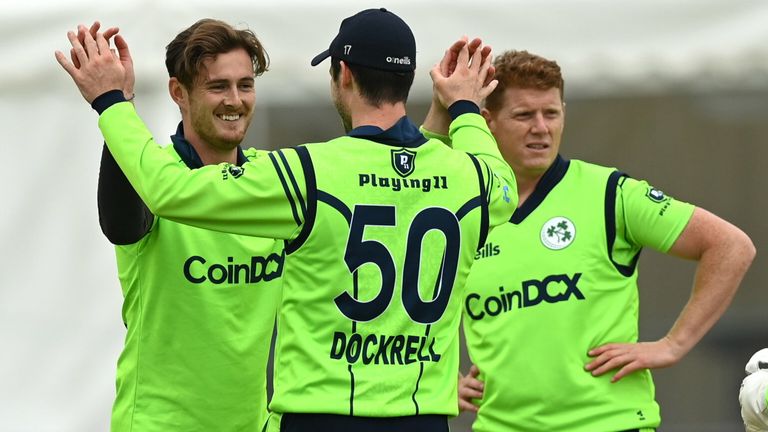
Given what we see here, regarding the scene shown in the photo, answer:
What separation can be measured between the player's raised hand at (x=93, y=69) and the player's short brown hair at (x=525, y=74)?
1665 mm

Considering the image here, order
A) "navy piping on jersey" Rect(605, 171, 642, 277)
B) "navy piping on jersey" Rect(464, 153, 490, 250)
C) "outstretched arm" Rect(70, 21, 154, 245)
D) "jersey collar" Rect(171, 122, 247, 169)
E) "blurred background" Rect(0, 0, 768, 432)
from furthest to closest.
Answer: "blurred background" Rect(0, 0, 768, 432), "navy piping on jersey" Rect(605, 171, 642, 277), "jersey collar" Rect(171, 122, 247, 169), "outstretched arm" Rect(70, 21, 154, 245), "navy piping on jersey" Rect(464, 153, 490, 250)

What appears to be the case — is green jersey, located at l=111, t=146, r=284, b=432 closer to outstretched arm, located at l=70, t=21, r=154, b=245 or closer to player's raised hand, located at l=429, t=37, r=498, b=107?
outstretched arm, located at l=70, t=21, r=154, b=245

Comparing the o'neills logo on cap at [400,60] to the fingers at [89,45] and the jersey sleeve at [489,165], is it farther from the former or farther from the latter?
the fingers at [89,45]

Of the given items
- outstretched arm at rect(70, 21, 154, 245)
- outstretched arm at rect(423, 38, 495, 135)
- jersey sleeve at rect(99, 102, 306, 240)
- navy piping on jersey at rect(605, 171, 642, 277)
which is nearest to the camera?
jersey sleeve at rect(99, 102, 306, 240)

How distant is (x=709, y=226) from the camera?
4.14 meters

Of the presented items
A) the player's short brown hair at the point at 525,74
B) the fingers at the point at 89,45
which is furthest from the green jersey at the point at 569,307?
the fingers at the point at 89,45

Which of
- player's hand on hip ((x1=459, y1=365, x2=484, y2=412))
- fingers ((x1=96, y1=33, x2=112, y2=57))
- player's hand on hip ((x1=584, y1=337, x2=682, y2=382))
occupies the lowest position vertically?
player's hand on hip ((x1=459, y1=365, x2=484, y2=412))

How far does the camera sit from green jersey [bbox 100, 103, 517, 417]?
316 centimetres

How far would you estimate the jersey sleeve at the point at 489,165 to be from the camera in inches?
135

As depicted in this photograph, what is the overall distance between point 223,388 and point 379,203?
40.6 inches

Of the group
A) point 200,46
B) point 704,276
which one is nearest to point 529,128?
point 704,276

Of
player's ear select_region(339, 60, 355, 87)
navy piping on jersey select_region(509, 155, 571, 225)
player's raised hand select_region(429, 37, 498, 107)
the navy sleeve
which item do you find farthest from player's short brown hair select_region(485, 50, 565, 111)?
the navy sleeve

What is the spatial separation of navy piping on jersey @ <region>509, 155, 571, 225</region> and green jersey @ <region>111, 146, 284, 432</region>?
920 mm

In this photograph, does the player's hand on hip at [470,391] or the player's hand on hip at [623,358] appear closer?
the player's hand on hip at [623,358]
